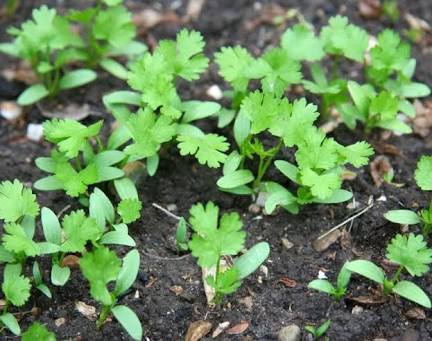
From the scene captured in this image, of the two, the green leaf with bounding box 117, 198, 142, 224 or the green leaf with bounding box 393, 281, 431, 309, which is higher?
the green leaf with bounding box 117, 198, 142, 224

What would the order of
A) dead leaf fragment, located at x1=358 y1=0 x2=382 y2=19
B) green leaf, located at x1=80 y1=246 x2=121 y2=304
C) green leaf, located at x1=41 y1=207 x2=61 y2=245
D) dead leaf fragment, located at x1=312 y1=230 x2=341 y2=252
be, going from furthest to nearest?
dead leaf fragment, located at x1=358 y1=0 x2=382 y2=19 → dead leaf fragment, located at x1=312 y1=230 x2=341 y2=252 → green leaf, located at x1=41 y1=207 x2=61 y2=245 → green leaf, located at x1=80 y1=246 x2=121 y2=304

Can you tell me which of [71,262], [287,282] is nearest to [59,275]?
[71,262]

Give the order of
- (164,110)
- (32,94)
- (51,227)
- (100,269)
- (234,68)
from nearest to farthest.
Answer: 1. (100,269)
2. (51,227)
3. (164,110)
4. (234,68)
5. (32,94)

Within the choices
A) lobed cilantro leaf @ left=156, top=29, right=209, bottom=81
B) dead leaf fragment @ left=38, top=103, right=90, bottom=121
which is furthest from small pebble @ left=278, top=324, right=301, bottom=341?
dead leaf fragment @ left=38, top=103, right=90, bottom=121

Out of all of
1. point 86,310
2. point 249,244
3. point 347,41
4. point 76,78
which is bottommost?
point 86,310

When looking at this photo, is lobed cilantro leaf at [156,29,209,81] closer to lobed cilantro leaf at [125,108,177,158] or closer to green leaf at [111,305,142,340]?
lobed cilantro leaf at [125,108,177,158]

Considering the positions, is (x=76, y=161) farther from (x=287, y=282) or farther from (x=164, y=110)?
(x=287, y=282)

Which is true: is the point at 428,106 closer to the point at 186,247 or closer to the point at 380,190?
the point at 380,190

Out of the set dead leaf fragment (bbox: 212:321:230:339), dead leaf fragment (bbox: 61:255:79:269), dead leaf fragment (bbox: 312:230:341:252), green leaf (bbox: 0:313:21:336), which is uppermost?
dead leaf fragment (bbox: 312:230:341:252)
